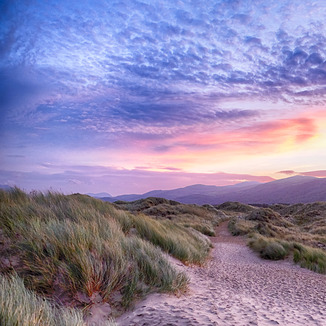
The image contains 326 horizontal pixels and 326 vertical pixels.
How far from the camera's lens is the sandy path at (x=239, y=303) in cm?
371

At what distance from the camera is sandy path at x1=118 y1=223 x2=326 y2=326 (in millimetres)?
3713

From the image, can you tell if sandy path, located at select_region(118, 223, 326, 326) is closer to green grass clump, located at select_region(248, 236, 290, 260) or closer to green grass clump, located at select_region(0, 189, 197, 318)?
green grass clump, located at select_region(0, 189, 197, 318)

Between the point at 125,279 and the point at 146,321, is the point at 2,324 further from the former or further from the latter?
the point at 125,279

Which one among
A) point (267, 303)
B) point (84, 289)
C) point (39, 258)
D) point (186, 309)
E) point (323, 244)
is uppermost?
point (39, 258)

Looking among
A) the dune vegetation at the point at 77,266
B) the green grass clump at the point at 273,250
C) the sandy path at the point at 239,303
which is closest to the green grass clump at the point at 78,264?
the dune vegetation at the point at 77,266

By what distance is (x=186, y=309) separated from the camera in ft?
13.2

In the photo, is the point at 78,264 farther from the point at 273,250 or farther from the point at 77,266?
the point at 273,250

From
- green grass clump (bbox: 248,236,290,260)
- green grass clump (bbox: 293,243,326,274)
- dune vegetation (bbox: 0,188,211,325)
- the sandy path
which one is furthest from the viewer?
green grass clump (bbox: 248,236,290,260)

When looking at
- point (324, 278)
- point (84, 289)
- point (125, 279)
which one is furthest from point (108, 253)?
point (324, 278)

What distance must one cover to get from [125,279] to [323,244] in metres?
14.5

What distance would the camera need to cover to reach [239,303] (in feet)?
15.7

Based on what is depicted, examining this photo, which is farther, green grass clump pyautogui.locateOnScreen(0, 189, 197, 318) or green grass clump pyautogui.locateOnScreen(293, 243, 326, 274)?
green grass clump pyautogui.locateOnScreen(293, 243, 326, 274)

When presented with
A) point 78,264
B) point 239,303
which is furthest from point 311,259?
point 78,264

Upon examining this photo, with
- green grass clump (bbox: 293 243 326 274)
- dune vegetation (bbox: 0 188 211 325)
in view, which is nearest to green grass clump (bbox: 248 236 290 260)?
green grass clump (bbox: 293 243 326 274)
